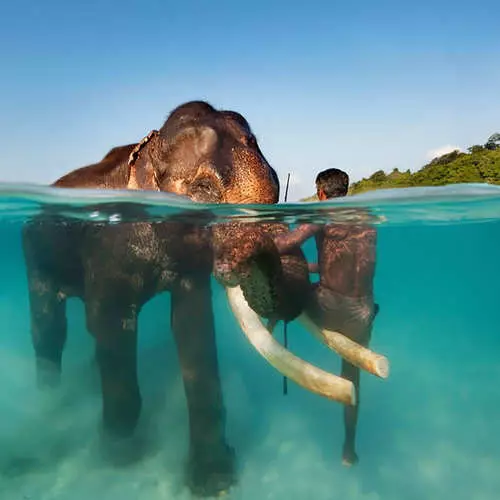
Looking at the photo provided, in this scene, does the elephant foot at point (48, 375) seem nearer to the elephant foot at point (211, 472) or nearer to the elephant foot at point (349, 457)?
the elephant foot at point (211, 472)

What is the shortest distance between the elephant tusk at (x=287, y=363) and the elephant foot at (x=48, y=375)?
15.6 feet

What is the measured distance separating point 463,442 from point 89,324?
7.70 m

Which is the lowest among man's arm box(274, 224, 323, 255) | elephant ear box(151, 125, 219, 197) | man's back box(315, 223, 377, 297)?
man's back box(315, 223, 377, 297)

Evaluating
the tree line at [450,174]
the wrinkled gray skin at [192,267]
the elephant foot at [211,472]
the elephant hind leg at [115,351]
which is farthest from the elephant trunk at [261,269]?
the tree line at [450,174]

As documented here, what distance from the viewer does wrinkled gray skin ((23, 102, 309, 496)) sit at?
18.4ft

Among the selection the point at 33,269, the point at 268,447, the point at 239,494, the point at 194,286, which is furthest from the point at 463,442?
the point at 33,269

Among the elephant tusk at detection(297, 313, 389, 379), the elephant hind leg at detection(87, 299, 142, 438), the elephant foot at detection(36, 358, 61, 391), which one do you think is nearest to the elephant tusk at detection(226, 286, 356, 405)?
the elephant tusk at detection(297, 313, 389, 379)

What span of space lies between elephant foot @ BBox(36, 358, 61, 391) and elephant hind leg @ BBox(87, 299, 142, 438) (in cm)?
314

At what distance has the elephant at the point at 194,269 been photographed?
558 centimetres

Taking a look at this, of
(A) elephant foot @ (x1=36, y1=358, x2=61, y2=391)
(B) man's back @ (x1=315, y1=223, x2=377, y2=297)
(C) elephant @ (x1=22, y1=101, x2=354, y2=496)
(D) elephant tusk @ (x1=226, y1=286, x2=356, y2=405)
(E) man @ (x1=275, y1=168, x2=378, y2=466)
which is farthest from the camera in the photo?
(A) elephant foot @ (x1=36, y1=358, x2=61, y2=391)

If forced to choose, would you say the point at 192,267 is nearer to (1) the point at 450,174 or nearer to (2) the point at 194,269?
(2) the point at 194,269

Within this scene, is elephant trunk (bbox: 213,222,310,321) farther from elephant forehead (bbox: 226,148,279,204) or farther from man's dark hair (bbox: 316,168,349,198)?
man's dark hair (bbox: 316,168,349,198)

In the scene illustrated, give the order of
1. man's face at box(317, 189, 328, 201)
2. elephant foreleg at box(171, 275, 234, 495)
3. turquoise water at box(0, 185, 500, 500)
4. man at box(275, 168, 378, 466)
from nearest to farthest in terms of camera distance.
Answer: elephant foreleg at box(171, 275, 234, 495), man at box(275, 168, 378, 466), turquoise water at box(0, 185, 500, 500), man's face at box(317, 189, 328, 201)

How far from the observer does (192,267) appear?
243 inches
